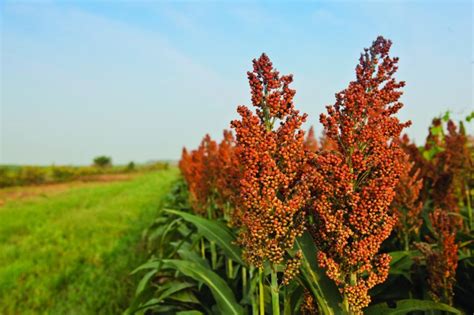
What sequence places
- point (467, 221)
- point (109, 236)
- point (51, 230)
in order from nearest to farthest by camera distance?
1. point (467, 221)
2. point (109, 236)
3. point (51, 230)

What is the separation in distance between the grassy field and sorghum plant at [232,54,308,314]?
12.5 feet

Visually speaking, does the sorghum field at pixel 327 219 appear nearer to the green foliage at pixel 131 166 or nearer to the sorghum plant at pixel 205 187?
the sorghum plant at pixel 205 187

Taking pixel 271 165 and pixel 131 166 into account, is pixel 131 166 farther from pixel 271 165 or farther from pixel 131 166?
pixel 271 165

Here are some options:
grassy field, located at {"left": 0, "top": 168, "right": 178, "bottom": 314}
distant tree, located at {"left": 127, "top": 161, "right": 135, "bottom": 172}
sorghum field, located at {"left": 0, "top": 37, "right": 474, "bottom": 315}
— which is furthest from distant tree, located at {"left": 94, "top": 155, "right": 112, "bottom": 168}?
sorghum field, located at {"left": 0, "top": 37, "right": 474, "bottom": 315}

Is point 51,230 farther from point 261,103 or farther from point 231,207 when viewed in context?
point 261,103

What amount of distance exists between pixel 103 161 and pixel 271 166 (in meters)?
62.0

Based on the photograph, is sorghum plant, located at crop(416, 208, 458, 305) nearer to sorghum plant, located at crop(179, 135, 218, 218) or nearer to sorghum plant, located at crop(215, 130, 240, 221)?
sorghum plant, located at crop(215, 130, 240, 221)

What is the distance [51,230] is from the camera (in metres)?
10.7

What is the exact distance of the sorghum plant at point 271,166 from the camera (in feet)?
5.45

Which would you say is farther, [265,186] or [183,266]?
[183,266]

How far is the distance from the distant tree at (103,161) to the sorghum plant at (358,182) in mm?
61211

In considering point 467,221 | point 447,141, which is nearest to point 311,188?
point 467,221

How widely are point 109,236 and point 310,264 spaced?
8587 mm

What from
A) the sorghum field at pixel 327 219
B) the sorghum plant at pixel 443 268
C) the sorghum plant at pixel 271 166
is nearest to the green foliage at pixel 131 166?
the sorghum field at pixel 327 219
